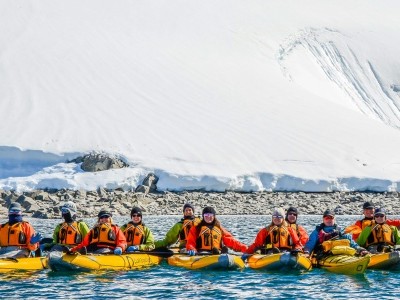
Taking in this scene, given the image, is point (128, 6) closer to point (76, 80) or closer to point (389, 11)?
point (76, 80)

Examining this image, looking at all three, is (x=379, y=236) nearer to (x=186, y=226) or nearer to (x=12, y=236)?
(x=186, y=226)

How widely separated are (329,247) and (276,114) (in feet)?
161

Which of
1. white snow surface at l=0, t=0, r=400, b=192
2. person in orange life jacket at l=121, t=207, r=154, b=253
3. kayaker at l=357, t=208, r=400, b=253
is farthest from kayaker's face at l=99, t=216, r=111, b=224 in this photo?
white snow surface at l=0, t=0, r=400, b=192

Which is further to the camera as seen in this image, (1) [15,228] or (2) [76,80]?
(2) [76,80]

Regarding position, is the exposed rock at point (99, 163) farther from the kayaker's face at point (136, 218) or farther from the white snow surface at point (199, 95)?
the kayaker's face at point (136, 218)

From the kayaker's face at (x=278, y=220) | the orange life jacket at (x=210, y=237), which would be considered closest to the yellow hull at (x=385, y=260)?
the kayaker's face at (x=278, y=220)

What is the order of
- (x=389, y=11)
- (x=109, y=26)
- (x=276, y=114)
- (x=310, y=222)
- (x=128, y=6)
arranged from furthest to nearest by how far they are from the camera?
(x=389, y=11) → (x=128, y=6) → (x=109, y=26) → (x=276, y=114) → (x=310, y=222)

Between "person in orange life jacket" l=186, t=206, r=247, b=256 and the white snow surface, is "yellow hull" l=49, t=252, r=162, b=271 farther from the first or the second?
the white snow surface

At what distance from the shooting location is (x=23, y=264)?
18516 mm

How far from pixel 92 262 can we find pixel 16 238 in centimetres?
199

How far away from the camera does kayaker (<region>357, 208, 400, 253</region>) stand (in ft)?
66.4

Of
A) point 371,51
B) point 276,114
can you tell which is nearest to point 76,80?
point 276,114

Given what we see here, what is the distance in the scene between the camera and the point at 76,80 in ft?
230

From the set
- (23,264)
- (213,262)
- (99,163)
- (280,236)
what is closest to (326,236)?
(280,236)
